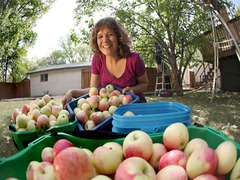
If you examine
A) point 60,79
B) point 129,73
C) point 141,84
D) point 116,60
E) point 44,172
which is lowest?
point 44,172

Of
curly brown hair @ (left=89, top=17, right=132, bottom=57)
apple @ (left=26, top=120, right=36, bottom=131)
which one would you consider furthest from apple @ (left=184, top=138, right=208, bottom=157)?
curly brown hair @ (left=89, top=17, right=132, bottom=57)

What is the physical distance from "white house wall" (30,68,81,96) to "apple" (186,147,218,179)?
20.0 meters

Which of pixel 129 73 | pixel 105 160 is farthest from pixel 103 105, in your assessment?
pixel 105 160

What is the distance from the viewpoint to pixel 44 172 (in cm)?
79

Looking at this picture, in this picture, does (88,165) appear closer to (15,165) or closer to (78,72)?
(15,165)

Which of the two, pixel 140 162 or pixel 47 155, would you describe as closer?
pixel 140 162

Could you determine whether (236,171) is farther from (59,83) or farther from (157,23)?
(59,83)

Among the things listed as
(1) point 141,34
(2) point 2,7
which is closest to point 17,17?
(2) point 2,7

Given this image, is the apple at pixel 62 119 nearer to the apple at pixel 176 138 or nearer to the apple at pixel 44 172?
the apple at pixel 44 172

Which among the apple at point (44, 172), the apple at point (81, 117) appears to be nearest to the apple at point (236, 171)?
the apple at point (44, 172)

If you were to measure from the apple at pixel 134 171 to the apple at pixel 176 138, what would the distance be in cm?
26

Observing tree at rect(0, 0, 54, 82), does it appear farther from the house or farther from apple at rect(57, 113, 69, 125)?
apple at rect(57, 113, 69, 125)

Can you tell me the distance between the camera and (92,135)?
1.00 meters

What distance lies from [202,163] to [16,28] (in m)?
22.8
